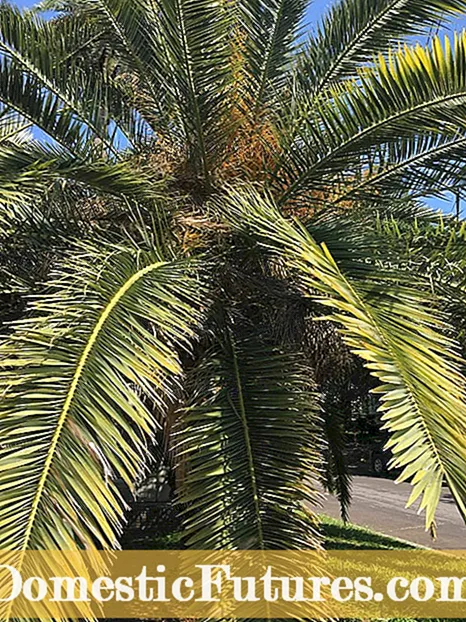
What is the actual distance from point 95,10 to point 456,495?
4.43 meters

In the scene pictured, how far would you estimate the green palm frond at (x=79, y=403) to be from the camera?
2021 millimetres

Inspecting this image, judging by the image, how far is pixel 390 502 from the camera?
1474 centimetres

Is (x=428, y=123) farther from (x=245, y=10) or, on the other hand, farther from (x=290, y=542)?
(x=290, y=542)

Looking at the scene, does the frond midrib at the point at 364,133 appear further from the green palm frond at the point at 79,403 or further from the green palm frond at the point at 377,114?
the green palm frond at the point at 79,403

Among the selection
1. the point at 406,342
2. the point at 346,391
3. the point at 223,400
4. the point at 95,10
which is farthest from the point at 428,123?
the point at 346,391

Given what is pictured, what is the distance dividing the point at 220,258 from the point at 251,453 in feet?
3.84

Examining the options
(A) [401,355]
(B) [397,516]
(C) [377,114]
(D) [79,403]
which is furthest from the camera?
(B) [397,516]

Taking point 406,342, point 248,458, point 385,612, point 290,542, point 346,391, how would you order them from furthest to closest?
point 346,391 < point 385,612 < point 248,458 < point 290,542 < point 406,342

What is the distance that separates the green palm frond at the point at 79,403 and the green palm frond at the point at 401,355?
61 cm

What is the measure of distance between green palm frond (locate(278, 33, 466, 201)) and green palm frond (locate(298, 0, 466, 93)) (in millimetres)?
570

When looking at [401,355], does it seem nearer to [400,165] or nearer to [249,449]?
[249,449]

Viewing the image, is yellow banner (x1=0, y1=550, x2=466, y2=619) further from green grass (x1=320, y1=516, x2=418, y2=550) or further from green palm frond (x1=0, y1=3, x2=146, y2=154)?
green grass (x1=320, y1=516, x2=418, y2=550)

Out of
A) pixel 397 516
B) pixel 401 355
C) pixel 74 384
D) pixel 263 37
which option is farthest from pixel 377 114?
pixel 397 516

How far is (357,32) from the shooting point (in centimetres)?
430
